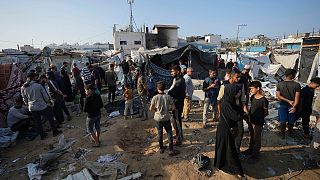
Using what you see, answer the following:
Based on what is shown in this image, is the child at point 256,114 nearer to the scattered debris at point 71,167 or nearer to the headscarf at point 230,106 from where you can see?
the headscarf at point 230,106

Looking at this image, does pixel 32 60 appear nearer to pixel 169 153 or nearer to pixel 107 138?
pixel 107 138

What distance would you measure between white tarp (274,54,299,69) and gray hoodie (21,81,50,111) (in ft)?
53.9

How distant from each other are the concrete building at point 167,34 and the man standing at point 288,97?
29351 millimetres

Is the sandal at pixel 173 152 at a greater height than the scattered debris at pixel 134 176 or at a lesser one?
greater

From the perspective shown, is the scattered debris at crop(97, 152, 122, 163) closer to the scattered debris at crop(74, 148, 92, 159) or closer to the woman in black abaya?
the scattered debris at crop(74, 148, 92, 159)

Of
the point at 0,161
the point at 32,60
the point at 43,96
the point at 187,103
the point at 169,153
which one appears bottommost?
the point at 0,161

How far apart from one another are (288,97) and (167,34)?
30.5m

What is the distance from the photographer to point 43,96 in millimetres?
5988

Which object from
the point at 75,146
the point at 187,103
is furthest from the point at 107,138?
the point at 187,103

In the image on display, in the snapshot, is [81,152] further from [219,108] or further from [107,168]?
[219,108]

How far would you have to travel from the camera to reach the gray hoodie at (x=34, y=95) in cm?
580

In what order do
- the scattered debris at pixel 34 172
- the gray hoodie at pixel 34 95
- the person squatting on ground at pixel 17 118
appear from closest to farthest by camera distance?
the scattered debris at pixel 34 172 < the gray hoodie at pixel 34 95 < the person squatting on ground at pixel 17 118

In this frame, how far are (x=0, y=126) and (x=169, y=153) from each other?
20.2 feet

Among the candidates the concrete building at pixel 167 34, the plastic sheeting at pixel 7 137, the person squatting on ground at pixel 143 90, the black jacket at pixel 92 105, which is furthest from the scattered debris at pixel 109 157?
the concrete building at pixel 167 34
